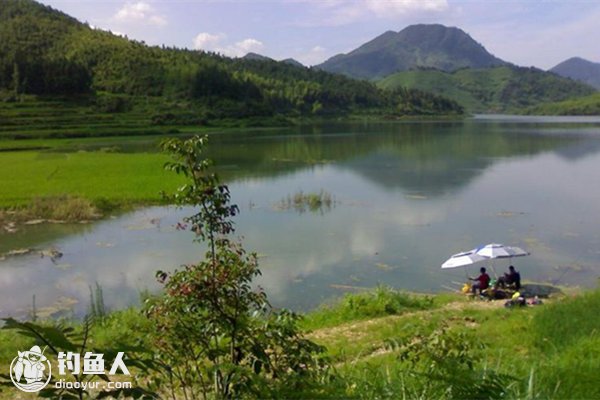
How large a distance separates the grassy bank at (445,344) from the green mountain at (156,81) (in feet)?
233

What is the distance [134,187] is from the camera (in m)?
29.8

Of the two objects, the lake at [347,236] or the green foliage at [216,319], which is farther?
the lake at [347,236]

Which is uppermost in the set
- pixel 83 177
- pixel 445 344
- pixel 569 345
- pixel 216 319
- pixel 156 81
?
pixel 156 81

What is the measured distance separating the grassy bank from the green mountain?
233ft

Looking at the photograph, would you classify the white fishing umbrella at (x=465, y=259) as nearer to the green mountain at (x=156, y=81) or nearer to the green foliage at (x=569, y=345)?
the green foliage at (x=569, y=345)

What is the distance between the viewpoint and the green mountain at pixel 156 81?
83938 mm

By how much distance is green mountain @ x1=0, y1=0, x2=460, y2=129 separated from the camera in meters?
83.9

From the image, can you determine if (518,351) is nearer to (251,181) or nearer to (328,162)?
(251,181)

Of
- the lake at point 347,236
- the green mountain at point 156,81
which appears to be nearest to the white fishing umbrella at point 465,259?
the lake at point 347,236

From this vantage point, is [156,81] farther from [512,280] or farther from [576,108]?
[576,108]

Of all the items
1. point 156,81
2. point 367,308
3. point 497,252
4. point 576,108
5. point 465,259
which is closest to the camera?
point 367,308

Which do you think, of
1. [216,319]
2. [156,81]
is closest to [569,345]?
[216,319]

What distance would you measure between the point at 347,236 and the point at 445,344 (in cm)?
1669

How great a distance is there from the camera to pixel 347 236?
2083 centimetres
